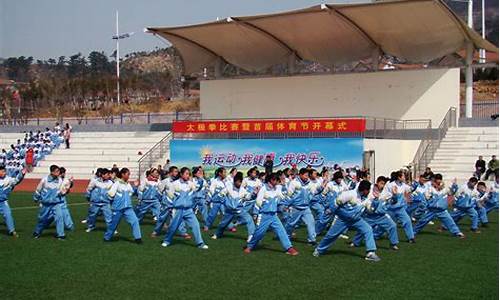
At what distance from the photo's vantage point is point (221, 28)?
1443 inches

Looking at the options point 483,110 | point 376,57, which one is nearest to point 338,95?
point 376,57

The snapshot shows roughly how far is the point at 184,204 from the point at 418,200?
6.12m

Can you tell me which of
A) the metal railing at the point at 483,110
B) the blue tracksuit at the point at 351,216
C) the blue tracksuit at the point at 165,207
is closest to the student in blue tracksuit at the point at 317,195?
the blue tracksuit at the point at 165,207

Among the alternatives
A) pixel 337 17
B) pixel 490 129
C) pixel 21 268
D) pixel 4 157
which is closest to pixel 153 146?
pixel 4 157

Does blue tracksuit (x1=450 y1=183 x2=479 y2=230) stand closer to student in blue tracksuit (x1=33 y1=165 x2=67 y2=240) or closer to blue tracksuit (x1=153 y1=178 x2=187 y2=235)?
blue tracksuit (x1=153 y1=178 x2=187 y2=235)

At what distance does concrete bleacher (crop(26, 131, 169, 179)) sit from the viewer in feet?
120

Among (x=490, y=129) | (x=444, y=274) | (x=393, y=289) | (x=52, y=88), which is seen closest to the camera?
(x=393, y=289)

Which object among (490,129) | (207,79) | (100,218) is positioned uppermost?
(207,79)

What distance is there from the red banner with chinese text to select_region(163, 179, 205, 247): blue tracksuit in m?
16.7

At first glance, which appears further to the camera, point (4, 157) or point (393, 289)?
point (4, 157)

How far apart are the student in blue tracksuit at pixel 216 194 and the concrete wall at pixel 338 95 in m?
19.0

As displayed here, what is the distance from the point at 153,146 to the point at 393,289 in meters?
28.1

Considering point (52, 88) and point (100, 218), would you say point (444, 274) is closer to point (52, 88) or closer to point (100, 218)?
point (100, 218)

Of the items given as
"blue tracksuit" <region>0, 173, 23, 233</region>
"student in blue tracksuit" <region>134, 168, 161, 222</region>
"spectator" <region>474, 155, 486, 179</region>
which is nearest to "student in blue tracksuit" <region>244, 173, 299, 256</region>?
"student in blue tracksuit" <region>134, 168, 161, 222</region>
